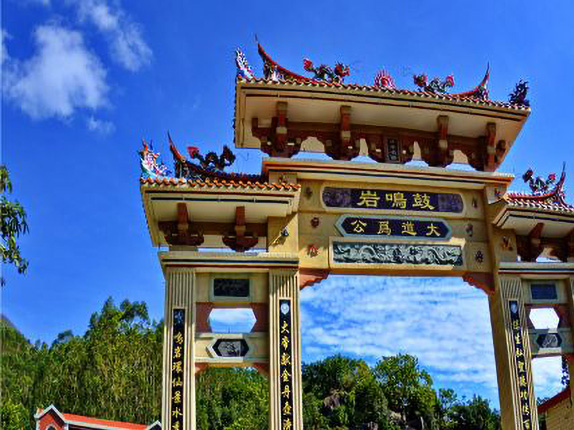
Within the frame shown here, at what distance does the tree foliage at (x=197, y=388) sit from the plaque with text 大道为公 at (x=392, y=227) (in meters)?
11.0

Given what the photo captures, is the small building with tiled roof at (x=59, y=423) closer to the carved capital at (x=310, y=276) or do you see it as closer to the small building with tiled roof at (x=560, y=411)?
the carved capital at (x=310, y=276)

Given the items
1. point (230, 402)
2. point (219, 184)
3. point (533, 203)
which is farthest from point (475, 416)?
point (219, 184)

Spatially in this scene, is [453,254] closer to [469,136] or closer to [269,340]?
[469,136]

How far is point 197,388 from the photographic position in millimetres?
23453

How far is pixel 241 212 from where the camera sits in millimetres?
7812

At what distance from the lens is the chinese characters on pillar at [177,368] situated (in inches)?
273

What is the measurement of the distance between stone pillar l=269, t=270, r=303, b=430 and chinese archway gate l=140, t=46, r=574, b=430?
0.5 inches

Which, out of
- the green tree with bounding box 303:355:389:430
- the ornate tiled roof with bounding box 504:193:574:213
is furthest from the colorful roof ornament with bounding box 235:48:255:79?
the green tree with bounding box 303:355:389:430

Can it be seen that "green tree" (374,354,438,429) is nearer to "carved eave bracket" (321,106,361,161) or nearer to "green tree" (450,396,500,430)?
"green tree" (450,396,500,430)

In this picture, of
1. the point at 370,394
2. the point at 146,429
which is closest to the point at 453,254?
the point at 146,429

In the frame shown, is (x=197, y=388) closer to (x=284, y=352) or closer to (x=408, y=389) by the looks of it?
(x=408, y=389)

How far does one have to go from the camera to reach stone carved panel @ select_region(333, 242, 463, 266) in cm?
800

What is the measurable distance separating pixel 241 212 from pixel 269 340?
1.57m

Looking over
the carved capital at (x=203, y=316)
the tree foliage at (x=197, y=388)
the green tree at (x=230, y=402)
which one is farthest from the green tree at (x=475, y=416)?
the carved capital at (x=203, y=316)
